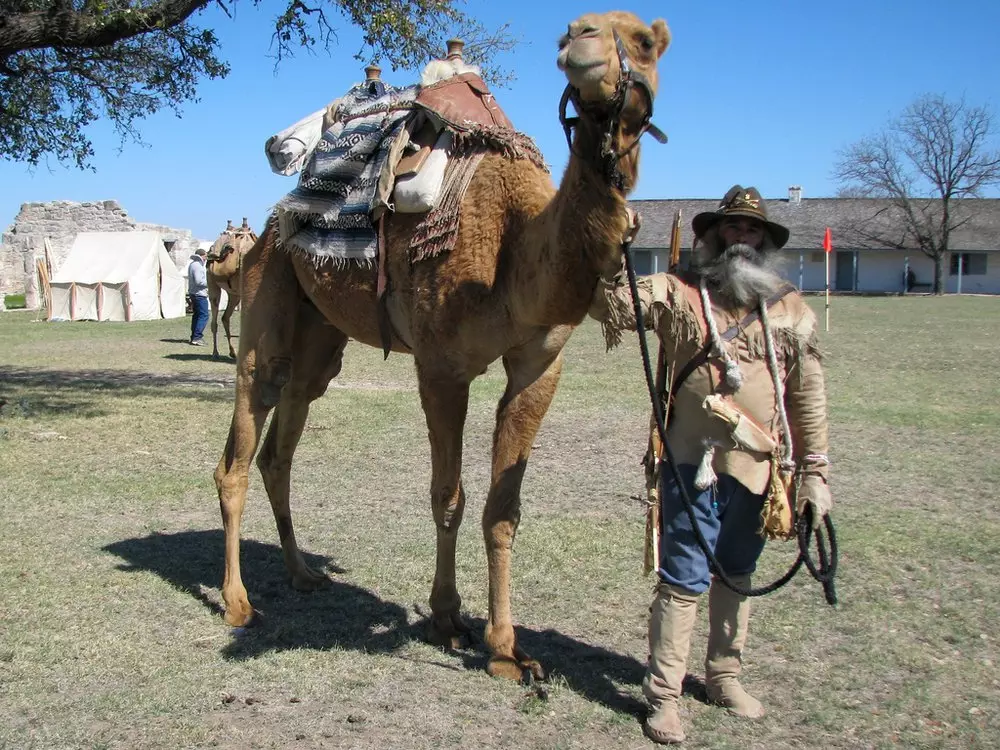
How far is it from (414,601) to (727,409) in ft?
7.81

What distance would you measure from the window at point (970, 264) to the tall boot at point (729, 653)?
188ft

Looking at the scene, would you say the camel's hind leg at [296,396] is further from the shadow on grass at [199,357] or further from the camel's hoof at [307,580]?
the shadow on grass at [199,357]

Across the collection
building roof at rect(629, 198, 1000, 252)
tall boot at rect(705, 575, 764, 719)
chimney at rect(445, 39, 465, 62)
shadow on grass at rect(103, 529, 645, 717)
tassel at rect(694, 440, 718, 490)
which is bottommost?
shadow on grass at rect(103, 529, 645, 717)

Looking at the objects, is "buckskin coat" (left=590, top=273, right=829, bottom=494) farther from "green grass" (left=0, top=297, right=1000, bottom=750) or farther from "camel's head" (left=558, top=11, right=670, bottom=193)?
"green grass" (left=0, top=297, right=1000, bottom=750)

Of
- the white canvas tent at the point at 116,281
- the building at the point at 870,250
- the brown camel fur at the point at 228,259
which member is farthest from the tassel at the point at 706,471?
the building at the point at 870,250

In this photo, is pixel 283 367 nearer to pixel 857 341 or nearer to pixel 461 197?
pixel 461 197

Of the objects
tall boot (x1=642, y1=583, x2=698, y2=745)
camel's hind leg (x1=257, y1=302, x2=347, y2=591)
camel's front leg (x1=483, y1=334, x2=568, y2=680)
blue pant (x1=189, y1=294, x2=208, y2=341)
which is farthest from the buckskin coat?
blue pant (x1=189, y1=294, x2=208, y2=341)

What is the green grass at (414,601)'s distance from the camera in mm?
3734

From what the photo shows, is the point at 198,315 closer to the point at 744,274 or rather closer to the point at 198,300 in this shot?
the point at 198,300

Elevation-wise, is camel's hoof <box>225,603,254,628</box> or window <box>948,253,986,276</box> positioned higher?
window <box>948,253,986,276</box>

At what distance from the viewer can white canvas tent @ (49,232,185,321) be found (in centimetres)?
2806

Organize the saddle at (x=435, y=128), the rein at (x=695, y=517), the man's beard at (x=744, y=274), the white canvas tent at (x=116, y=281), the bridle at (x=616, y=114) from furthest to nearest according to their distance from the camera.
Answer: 1. the white canvas tent at (x=116, y=281)
2. the saddle at (x=435, y=128)
3. the man's beard at (x=744, y=274)
4. the rein at (x=695, y=517)
5. the bridle at (x=616, y=114)

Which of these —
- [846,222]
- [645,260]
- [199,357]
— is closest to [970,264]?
[846,222]

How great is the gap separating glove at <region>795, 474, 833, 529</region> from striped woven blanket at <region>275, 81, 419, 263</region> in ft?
7.25
